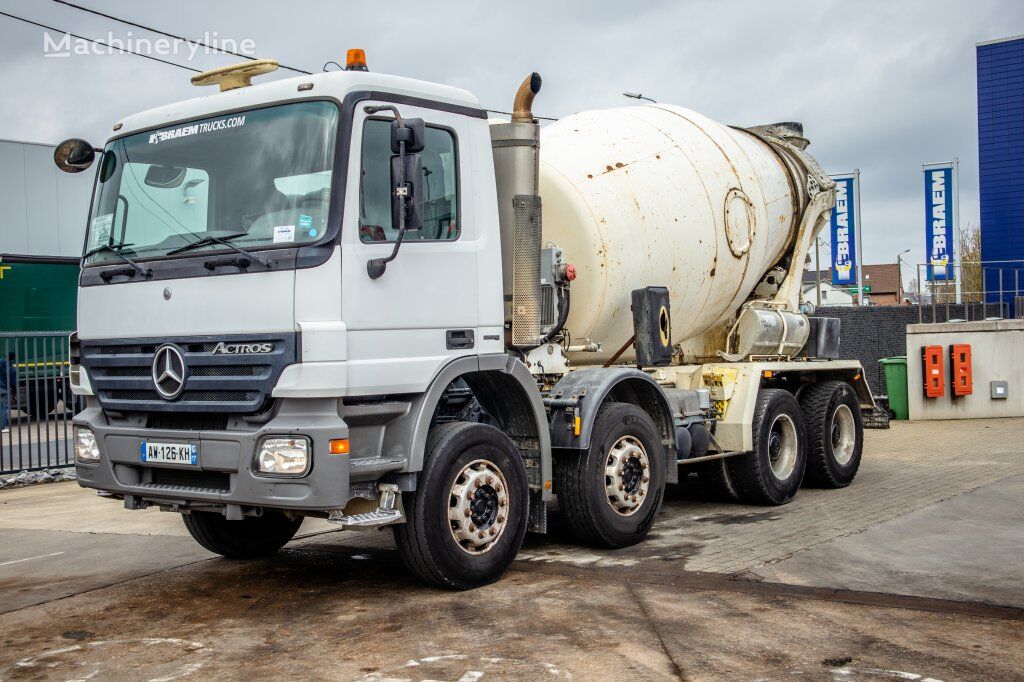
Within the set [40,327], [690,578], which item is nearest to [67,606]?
[690,578]

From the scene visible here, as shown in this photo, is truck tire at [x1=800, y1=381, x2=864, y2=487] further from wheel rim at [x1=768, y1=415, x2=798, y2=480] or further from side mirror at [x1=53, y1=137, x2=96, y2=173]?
side mirror at [x1=53, y1=137, x2=96, y2=173]

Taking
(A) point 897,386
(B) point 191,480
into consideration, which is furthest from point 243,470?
(A) point 897,386

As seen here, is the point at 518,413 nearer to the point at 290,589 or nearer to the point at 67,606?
the point at 290,589

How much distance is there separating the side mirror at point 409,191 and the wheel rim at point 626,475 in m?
→ 2.54

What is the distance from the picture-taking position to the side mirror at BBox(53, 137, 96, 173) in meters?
6.72

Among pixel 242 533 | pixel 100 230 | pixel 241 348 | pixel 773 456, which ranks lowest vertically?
pixel 242 533

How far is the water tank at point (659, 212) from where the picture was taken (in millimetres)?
8039

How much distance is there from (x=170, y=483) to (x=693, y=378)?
4999 mm

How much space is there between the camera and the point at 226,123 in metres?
6.26

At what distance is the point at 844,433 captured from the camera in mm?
11242

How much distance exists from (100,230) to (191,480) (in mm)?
1733

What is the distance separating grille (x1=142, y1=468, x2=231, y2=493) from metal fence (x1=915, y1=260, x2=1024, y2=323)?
53.2ft

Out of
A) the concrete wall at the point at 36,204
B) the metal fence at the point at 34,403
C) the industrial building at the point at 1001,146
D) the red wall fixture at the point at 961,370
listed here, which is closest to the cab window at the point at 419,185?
the metal fence at the point at 34,403

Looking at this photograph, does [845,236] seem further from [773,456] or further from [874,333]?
[773,456]
